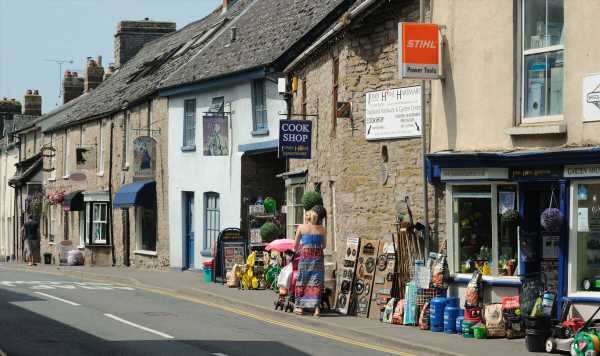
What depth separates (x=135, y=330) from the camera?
1716 centimetres

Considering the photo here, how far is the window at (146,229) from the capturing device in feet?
124

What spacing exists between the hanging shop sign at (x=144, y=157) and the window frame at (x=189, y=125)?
192cm

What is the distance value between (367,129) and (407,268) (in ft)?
9.21

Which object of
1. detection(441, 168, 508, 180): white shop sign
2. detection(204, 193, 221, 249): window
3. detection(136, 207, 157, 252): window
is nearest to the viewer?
detection(441, 168, 508, 180): white shop sign

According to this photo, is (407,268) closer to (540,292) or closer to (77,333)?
(540,292)

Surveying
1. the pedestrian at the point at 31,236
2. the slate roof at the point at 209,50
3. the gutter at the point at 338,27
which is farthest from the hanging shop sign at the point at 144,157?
the gutter at the point at 338,27

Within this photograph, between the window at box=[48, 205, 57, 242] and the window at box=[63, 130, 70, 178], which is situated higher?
the window at box=[63, 130, 70, 178]

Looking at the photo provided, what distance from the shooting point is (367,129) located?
2020 centimetres

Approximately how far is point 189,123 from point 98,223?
1019 centimetres

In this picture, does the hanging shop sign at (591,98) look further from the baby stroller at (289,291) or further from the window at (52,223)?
the window at (52,223)

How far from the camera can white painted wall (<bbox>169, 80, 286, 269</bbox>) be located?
3052cm

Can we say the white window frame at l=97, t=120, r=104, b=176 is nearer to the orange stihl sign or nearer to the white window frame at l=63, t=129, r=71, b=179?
the white window frame at l=63, t=129, r=71, b=179

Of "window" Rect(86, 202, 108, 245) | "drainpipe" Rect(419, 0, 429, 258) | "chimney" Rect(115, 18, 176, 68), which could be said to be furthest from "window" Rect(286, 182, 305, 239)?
"chimney" Rect(115, 18, 176, 68)

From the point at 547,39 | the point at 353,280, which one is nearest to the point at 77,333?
the point at 353,280
